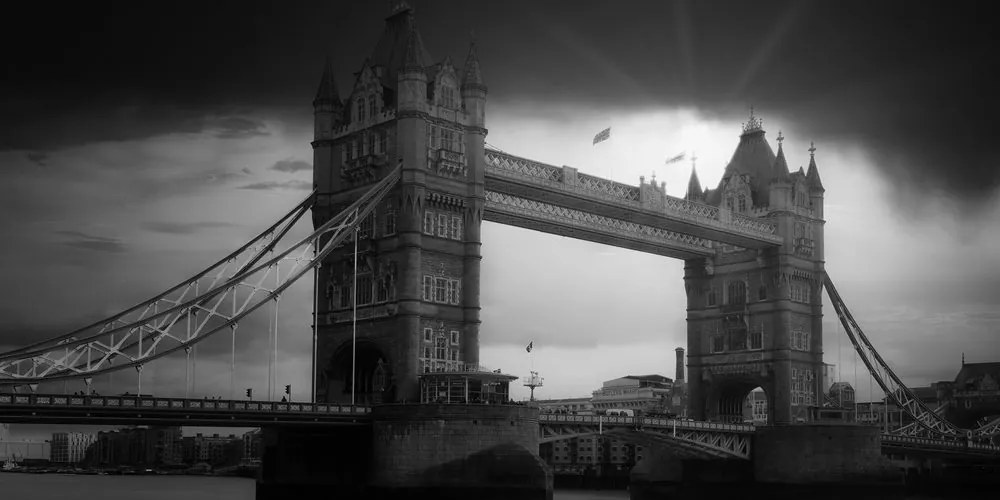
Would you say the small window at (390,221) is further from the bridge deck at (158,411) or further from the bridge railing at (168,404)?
the bridge deck at (158,411)

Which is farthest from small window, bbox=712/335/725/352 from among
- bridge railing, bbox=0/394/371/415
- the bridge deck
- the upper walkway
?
the bridge deck

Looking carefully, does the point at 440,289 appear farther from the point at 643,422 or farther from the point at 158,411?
the point at 158,411

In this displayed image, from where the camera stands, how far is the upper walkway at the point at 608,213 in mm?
94000

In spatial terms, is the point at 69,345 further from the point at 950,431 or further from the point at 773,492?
the point at 950,431

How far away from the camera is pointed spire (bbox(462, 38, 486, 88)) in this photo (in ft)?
294

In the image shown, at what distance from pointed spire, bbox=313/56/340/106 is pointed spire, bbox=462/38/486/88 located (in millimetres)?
9726

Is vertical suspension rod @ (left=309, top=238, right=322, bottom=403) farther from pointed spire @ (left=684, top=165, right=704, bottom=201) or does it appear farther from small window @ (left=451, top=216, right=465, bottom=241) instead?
pointed spire @ (left=684, top=165, right=704, bottom=201)

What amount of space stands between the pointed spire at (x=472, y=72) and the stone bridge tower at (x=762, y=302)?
40958 mm

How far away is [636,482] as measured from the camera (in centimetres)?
12075

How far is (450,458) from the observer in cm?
7750

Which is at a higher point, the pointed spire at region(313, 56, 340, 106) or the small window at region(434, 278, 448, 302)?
the pointed spire at region(313, 56, 340, 106)

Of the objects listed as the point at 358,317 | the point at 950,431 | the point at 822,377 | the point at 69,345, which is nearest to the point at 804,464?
the point at 822,377

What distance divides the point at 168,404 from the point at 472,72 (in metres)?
33.2

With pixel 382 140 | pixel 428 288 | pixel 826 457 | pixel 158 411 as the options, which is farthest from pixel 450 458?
pixel 826 457
